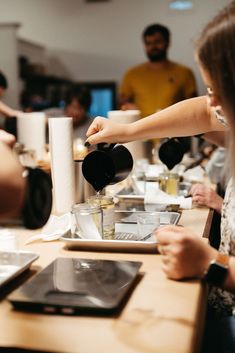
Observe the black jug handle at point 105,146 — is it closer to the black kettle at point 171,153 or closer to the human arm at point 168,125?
the human arm at point 168,125

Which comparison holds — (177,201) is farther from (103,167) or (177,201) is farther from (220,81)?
(220,81)

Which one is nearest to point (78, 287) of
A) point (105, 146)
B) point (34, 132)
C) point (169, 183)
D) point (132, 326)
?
point (132, 326)

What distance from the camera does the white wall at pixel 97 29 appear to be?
5918 mm

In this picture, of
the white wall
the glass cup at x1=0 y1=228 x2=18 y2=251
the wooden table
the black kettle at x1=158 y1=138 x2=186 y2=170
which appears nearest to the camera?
the wooden table

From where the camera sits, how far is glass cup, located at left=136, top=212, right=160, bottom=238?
129 cm

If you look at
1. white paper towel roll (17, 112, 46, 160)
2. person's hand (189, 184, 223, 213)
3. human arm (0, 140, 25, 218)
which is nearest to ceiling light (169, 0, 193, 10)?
white paper towel roll (17, 112, 46, 160)

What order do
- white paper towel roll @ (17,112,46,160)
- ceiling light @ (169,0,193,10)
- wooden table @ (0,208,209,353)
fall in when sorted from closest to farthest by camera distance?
1. wooden table @ (0,208,209,353)
2. white paper towel roll @ (17,112,46,160)
3. ceiling light @ (169,0,193,10)

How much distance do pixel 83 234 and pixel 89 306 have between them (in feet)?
1.33

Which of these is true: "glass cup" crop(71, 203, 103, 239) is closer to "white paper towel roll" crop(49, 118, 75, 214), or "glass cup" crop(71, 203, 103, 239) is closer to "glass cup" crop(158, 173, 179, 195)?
"white paper towel roll" crop(49, 118, 75, 214)

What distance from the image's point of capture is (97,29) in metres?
6.18

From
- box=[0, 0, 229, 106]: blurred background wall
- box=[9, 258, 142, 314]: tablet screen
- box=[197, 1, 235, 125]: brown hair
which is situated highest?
→ box=[0, 0, 229, 106]: blurred background wall

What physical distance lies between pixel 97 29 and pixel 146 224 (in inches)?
208

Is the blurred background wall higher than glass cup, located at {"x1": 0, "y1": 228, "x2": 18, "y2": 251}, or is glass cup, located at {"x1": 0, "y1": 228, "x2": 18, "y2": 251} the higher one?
the blurred background wall

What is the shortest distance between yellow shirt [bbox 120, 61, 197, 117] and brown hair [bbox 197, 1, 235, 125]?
3.64m
